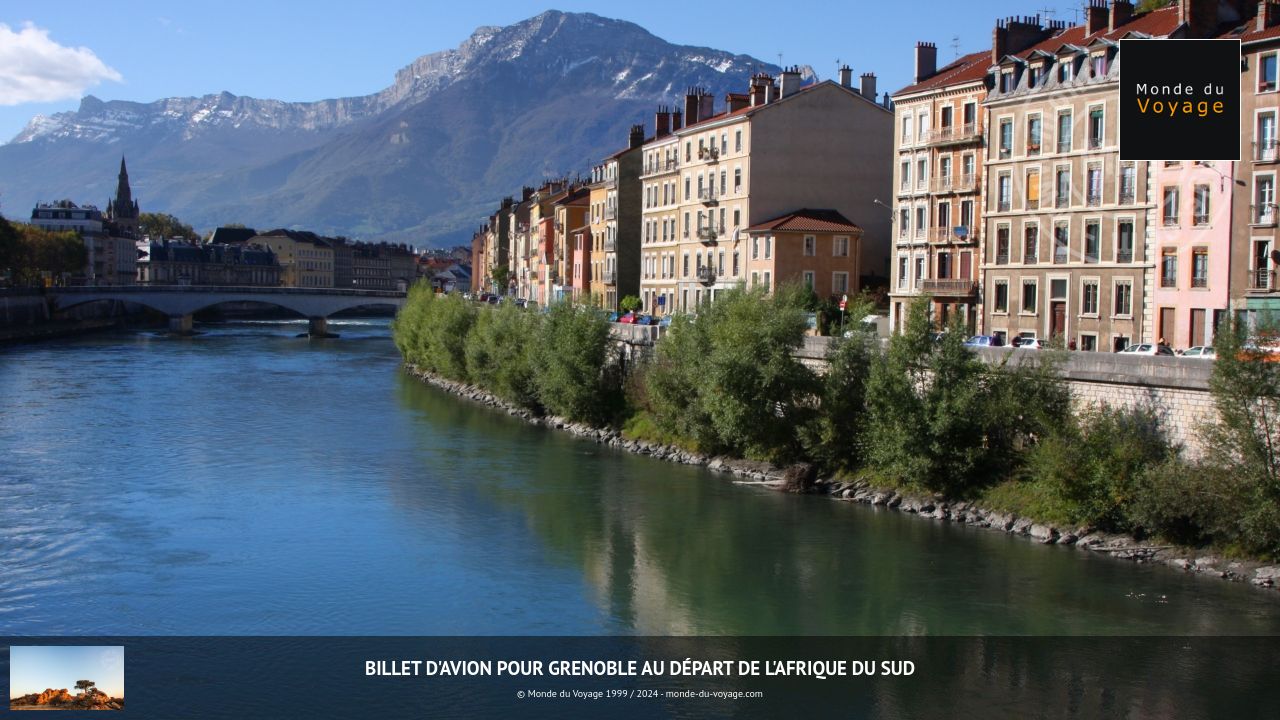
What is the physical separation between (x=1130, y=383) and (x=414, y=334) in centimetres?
4997

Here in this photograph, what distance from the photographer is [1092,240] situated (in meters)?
41.6

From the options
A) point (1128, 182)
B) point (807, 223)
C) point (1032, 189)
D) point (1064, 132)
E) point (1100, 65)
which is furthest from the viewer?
point (807, 223)

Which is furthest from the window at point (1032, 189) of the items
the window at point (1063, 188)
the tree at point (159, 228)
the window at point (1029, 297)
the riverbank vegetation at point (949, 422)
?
the tree at point (159, 228)

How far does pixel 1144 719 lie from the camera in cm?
1816

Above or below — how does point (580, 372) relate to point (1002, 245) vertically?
below

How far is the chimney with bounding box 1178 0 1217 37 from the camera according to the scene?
3834 cm

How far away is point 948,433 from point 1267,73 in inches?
581

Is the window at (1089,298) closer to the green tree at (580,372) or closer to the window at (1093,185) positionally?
the window at (1093,185)

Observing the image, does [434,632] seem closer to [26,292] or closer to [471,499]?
[471,499]

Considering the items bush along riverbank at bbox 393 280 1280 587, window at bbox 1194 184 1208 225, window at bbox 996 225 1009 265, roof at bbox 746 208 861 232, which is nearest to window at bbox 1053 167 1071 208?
window at bbox 996 225 1009 265

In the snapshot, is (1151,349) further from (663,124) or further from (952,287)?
(663,124)

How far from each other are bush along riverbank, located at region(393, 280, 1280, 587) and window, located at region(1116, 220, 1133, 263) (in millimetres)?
10046

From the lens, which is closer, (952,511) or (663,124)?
(952,511)

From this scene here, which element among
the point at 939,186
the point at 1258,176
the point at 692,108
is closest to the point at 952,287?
the point at 939,186
